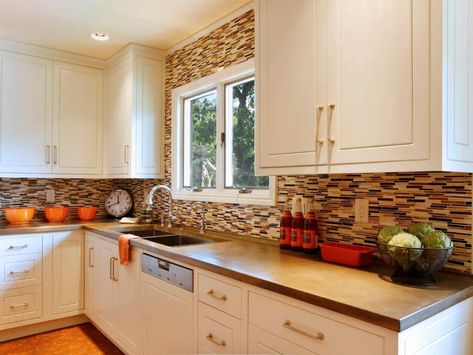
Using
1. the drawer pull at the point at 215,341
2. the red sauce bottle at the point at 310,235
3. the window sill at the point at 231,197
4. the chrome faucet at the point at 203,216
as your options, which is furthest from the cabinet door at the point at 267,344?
the chrome faucet at the point at 203,216

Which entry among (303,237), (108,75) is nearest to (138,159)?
(108,75)

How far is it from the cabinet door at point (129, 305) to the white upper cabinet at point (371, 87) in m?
1.17

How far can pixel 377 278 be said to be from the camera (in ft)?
4.62

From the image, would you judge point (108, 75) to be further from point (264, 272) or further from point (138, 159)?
point (264, 272)

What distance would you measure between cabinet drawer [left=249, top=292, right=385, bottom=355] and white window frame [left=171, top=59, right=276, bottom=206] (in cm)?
91

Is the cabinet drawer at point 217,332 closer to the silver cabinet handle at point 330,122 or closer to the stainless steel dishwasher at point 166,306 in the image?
the stainless steel dishwasher at point 166,306

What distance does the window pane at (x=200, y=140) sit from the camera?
113 inches

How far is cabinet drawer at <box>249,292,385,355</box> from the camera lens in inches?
42.6

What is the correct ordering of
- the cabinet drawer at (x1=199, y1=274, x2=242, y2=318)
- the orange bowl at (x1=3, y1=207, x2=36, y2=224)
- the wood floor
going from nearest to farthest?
the cabinet drawer at (x1=199, y1=274, x2=242, y2=318) < the wood floor < the orange bowl at (x1=3, y1=207, x2=36, y2=224)

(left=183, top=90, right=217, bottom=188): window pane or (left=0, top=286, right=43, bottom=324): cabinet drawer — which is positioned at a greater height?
(left=183, top=90, right=217, bottom=188): window pane

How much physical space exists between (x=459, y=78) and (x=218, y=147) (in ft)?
5.59

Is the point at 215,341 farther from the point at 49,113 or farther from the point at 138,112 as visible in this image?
the point at 49,113

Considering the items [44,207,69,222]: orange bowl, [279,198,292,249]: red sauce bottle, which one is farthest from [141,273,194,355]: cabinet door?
[44,207,69,222]: orange bowl

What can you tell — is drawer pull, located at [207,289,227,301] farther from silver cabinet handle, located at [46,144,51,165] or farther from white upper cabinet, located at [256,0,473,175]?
→ silver cabinet handle, located at [46,144,51,165]
